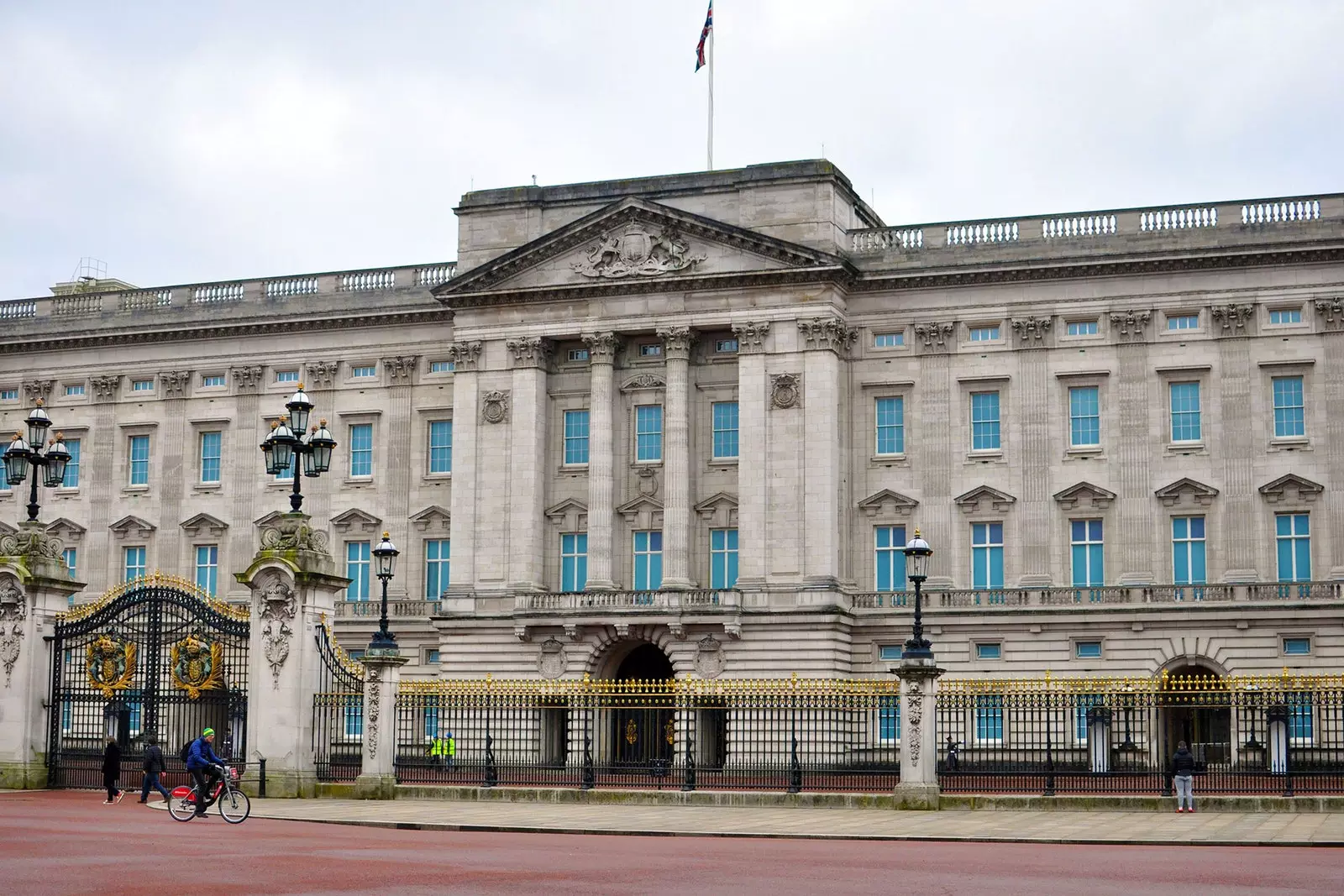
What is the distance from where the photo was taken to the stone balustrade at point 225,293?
7031 centimetres

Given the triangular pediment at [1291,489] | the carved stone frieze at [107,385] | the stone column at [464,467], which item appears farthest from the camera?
the carved stone frieze at [107,385]

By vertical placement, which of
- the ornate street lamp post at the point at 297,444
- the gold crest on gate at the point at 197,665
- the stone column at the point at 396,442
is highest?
the stone column at the point at 396,442

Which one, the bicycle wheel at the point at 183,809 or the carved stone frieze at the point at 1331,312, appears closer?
the bicycle wheel at the point at 183,809

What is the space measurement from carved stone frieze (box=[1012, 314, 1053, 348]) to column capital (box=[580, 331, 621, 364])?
1359 cm

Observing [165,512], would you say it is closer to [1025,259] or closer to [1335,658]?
[1025,259]

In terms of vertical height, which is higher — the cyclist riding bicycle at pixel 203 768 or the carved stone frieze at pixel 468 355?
the carved stone frieze at pixel 468 355

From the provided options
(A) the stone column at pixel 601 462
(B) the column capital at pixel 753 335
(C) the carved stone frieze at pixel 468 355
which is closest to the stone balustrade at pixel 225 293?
(C) the carved stone frieze at pixel 468 355

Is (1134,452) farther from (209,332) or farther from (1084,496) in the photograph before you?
(209,332)

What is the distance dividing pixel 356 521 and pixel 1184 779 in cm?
4031

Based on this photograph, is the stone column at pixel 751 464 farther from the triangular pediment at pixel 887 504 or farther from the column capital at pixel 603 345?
the column capital at pixel 603 345

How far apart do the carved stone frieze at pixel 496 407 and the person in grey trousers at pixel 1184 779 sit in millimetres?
34290

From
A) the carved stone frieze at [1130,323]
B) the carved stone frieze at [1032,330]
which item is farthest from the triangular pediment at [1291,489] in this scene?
the carved stone frieze at [1032,330]

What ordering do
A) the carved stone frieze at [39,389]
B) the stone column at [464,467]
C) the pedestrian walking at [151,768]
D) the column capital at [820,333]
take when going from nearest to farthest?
the pedestrian walking at [151,768] < the column capital at [820,333] < the stone column at [464,467] < the carved stone frieze at [39,389]

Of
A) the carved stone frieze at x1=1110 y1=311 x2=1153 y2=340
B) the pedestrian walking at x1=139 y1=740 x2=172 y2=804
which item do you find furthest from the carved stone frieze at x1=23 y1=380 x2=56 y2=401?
the carved stone frieze at x1=1110 y1=311 x2=1153 y2=340
